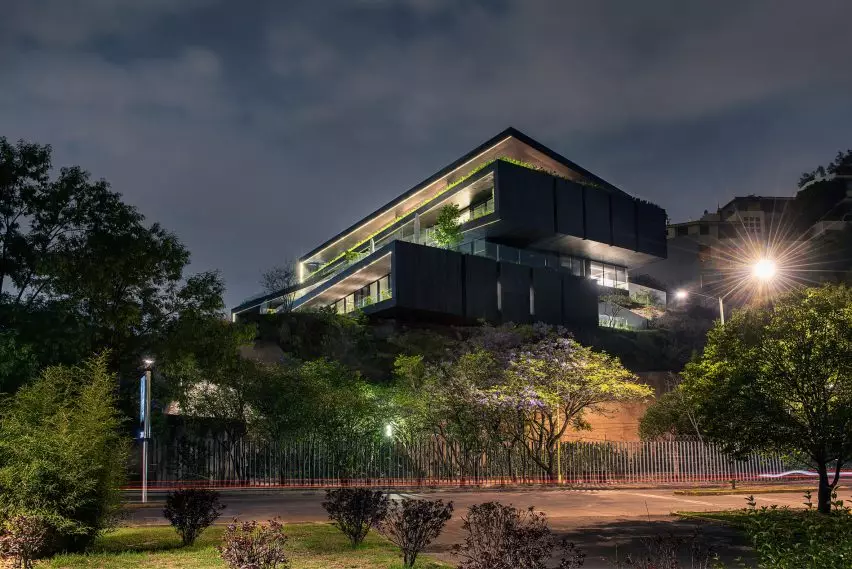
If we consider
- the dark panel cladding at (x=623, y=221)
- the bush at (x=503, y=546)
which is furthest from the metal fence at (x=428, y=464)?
the dark panel cladding at (x=623, y=221)

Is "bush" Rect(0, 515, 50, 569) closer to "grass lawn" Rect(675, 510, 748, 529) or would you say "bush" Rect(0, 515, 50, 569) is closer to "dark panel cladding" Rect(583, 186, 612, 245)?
"grass lawn" Rect(675, 510, 748, 529)

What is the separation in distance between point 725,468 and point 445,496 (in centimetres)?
1543

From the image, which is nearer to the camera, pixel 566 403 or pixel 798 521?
pixel 798 521

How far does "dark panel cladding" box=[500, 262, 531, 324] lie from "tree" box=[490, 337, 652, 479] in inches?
705

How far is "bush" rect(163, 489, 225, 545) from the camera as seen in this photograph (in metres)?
13.6

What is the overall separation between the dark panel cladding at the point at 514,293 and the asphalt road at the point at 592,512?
25.0 m

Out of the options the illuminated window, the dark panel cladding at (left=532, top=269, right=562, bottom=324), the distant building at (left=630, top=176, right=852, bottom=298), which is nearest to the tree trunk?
the dark panel cladding at (left=532, top=269, right=562, bottom=324)

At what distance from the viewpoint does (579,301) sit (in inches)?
2329

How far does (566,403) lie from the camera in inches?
1417

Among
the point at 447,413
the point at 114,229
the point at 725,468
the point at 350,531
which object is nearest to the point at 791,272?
the point at 725,468

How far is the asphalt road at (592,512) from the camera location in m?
14.0

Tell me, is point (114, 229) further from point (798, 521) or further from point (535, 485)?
point (798, 521)

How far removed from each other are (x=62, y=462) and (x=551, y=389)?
84.2ft

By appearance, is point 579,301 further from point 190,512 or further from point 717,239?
point 190,512
